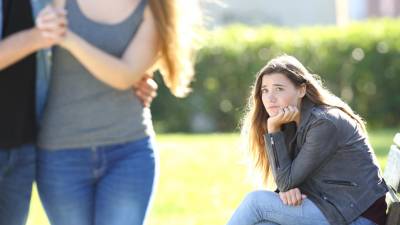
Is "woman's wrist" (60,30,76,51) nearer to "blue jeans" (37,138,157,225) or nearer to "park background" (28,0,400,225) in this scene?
"blue jeans" (37,138,157,225)

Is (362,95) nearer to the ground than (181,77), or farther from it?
nearer to the ground

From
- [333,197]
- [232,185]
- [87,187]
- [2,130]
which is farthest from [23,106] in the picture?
[232,185]

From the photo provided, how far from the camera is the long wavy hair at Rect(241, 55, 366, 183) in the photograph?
428cm

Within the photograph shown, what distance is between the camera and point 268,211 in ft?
13.8

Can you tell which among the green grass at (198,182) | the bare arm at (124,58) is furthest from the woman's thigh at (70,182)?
the green grass at (198,182)

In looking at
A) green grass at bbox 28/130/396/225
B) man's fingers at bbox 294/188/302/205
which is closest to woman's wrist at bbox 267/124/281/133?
man's fingers at bbox 294/188/302/205

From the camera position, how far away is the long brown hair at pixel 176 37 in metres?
3.53

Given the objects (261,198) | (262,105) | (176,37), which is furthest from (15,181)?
(262,105)

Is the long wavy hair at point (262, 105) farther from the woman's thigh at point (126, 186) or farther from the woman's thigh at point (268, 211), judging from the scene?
the woman's thigh at point (126, 186)

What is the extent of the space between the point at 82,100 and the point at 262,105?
1.17m

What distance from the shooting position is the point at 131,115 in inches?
140

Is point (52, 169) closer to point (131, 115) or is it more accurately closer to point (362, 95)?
point (131, 115)

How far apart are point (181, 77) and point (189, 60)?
0.23 ft

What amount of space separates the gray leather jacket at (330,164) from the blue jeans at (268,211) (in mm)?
60
